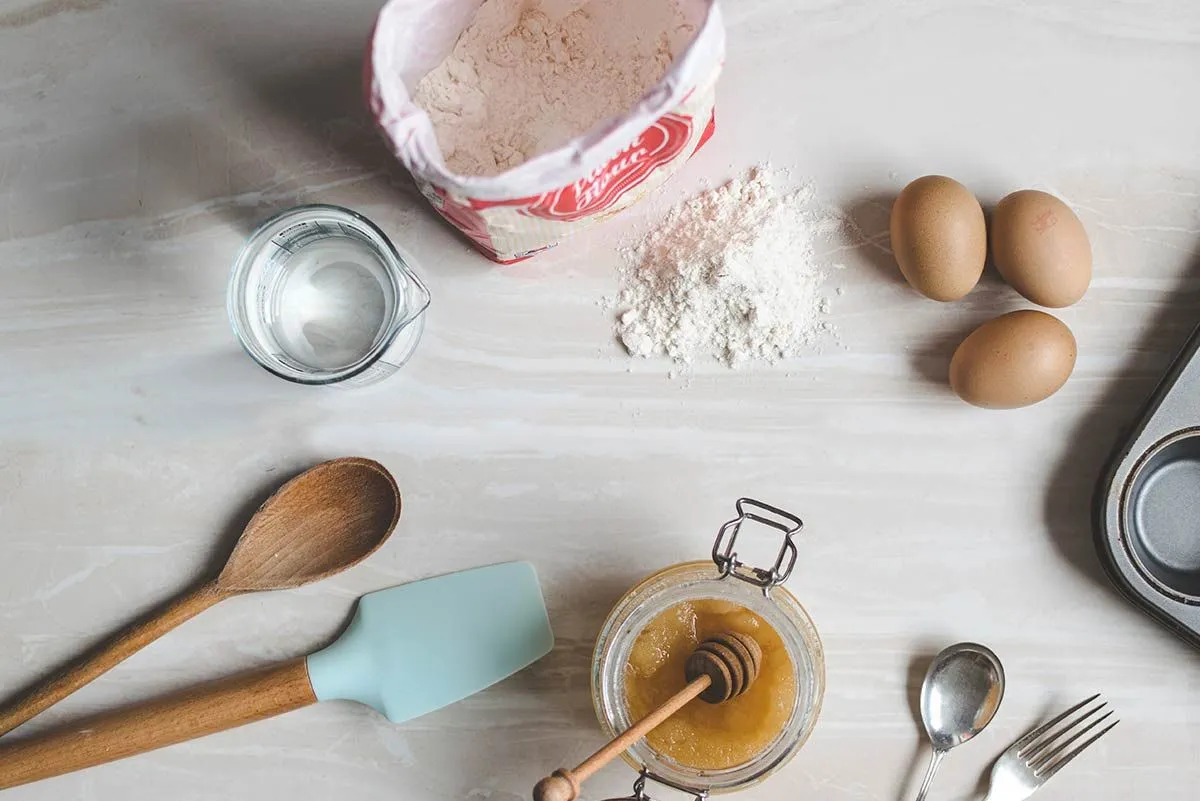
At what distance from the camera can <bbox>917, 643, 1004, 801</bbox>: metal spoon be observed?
91 centimetres

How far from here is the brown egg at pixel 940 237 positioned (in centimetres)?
84

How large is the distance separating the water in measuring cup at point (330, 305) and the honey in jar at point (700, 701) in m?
0.40

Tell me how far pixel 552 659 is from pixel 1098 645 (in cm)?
55

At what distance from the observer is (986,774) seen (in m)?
0.93

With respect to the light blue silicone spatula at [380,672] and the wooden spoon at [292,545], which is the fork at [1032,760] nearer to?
the light blue silicone spatula at [380,672]

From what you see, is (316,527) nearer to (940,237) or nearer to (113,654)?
(113,654)

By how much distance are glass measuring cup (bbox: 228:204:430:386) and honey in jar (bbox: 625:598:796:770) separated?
1.21 ft

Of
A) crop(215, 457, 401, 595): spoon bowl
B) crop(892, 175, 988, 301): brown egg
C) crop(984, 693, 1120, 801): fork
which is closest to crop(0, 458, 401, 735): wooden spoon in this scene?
crop(215, 457, 401, 595): spoon bowl

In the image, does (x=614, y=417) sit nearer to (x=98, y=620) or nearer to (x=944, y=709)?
(x=944, y=709)

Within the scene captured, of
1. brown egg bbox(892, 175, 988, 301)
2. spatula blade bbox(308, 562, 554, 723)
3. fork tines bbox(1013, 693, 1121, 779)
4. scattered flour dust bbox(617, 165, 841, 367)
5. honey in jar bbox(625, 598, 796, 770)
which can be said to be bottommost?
spatula blade bbox(308, 562, 554, 723)

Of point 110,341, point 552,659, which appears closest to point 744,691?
point 552,659

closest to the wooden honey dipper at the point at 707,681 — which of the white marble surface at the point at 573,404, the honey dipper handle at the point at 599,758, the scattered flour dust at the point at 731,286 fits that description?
the honey dipper handle at the point at 599,758

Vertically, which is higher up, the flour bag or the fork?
the flour bag

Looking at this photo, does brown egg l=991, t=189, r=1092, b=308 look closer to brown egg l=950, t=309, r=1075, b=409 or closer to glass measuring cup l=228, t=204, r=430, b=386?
brown egg l=950, t=309, r=1075, b=409
